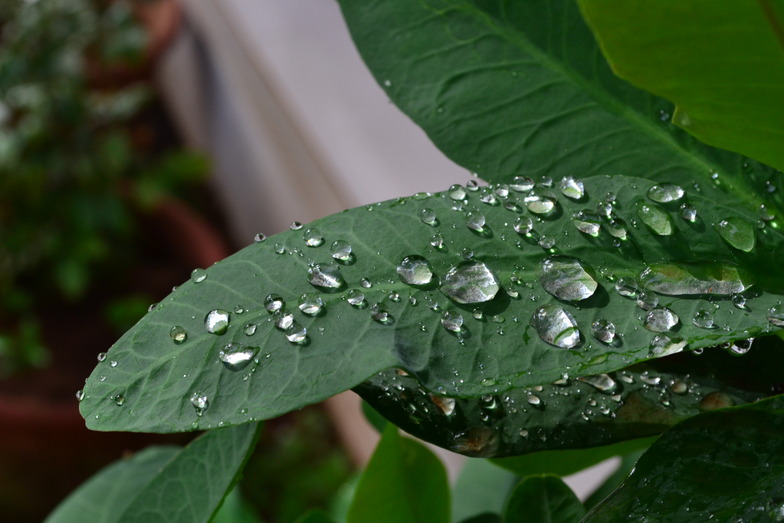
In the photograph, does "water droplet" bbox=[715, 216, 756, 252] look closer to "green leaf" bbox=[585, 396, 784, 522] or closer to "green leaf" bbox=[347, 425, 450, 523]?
"green leaf" bbox=[585, 396, 784, 522]

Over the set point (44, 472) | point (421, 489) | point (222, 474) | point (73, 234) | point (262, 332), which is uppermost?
point (262, 332)

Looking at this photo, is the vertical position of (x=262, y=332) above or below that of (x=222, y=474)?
above

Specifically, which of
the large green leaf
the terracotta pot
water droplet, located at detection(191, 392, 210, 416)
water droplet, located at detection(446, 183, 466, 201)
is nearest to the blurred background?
the terracotta pot

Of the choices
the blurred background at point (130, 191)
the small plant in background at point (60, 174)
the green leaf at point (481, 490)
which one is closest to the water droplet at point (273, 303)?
the green leaf at point (481, 490)

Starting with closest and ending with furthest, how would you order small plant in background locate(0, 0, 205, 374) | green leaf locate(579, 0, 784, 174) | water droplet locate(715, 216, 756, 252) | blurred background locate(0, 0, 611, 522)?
green leaf locate(579, 0, 784, 174)
water droplet locate(715, 216, 756, 252)
blurred background locate(0, 0, 611, 522)
small plant in background locate(0, 0, 205, 374)

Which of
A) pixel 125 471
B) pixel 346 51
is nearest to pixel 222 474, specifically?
pixel 125 471

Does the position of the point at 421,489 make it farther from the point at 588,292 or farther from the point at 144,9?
the point at 144,9

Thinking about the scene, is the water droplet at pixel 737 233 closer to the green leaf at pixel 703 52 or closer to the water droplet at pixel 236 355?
the green leaf at pixel 703 52

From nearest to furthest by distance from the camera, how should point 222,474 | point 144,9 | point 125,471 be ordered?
point 222,474 → point 125,471 → point 144,9
